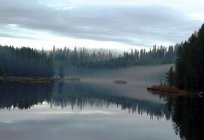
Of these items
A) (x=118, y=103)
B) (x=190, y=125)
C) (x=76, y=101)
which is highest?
(x=190, y=125)

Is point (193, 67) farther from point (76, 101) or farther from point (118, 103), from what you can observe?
point (76, 101)

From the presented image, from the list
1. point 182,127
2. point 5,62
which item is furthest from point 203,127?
point 5,62

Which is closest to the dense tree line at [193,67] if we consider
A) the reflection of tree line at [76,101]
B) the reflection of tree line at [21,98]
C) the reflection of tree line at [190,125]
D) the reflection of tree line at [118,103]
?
the reflection of tree line at [76,101]

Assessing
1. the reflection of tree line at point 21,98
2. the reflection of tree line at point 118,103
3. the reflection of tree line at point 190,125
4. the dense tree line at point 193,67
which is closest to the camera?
the reflection of tree line at point 190,125

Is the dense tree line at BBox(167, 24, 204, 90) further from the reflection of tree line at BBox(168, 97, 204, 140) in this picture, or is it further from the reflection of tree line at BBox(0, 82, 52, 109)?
the reflection of tree line at BBox(168, 97, 204, 140)

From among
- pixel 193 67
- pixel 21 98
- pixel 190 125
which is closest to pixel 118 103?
pixel 21 98

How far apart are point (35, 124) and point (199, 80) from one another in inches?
→ 2607

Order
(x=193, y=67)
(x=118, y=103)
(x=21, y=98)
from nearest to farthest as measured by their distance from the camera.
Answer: (x=21, y=98)
(x=118, y=103)
(x=193, y=67)

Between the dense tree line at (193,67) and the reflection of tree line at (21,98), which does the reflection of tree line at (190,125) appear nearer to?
the reflection of tree line at (21,98)

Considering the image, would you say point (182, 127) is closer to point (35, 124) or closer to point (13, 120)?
point (35, 124)

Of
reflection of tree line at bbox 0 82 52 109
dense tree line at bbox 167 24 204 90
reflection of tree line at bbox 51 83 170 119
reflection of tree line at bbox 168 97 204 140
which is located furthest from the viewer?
dense tree line at bbox 167 24 204 90

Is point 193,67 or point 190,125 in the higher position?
point 193,67

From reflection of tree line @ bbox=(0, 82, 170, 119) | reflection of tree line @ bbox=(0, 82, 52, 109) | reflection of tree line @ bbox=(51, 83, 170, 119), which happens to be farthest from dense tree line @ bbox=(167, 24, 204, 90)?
reflection of tree line @ bbox=(0, 82, 52, 109)

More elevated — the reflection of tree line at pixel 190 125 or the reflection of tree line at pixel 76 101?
the reflection of tree line at pixel 190 125
